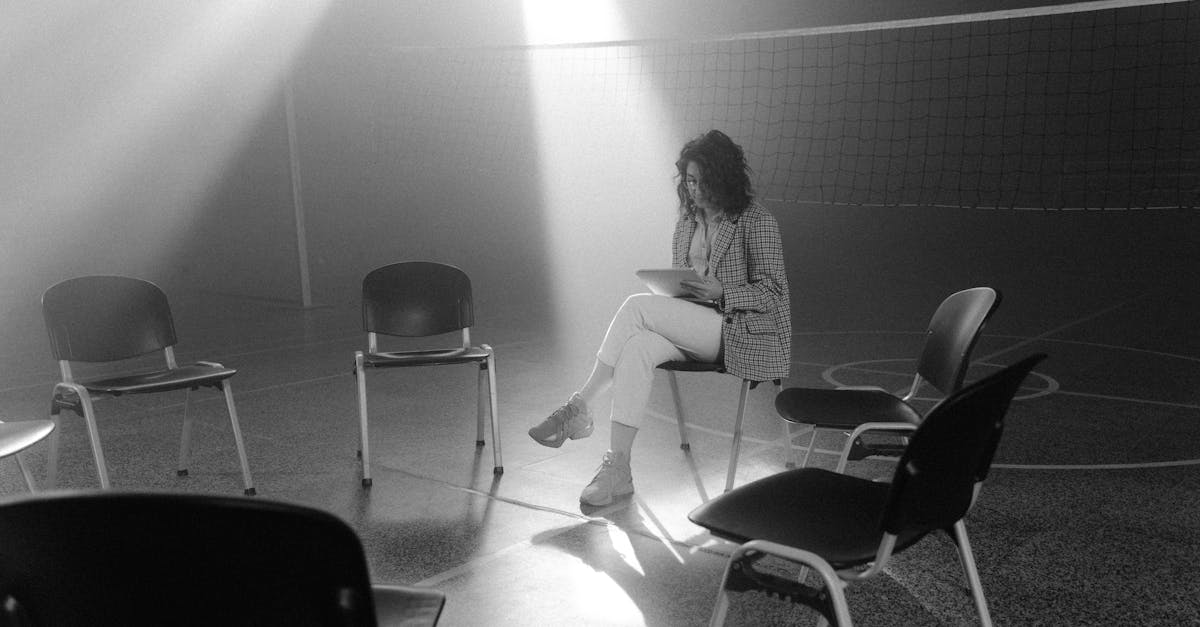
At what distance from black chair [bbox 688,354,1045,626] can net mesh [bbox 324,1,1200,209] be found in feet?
27.0

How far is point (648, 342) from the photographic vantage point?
3373 millimetres

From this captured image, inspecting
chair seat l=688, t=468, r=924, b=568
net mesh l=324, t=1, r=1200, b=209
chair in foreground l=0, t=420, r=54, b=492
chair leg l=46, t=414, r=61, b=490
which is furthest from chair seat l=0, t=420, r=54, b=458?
net mesh l=324, t=1, r=1200, b=209

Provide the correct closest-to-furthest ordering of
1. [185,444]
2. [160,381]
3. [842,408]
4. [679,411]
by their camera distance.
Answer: [842,408]
[160,381]
[185,444]
[679,411]

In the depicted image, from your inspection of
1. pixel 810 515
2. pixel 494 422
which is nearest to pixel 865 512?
pixel 810 515

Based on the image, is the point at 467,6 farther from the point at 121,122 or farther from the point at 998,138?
the point at 998,138

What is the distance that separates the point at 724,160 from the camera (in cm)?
345

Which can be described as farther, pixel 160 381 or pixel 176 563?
pixel 160 381

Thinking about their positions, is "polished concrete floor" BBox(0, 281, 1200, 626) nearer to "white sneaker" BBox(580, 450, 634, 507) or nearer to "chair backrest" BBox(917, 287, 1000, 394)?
"white sneaker" BBox(580, 450, 634, 507)

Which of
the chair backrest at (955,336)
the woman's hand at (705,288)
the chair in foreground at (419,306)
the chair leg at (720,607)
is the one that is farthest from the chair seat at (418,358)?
the chair leg at (720,607)

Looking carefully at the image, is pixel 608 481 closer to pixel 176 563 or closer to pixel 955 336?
pixel 955 336

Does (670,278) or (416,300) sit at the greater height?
(670,278)

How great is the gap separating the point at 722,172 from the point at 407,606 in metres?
2.36

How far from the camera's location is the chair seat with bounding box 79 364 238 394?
10.6ft

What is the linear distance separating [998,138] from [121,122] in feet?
30.2
